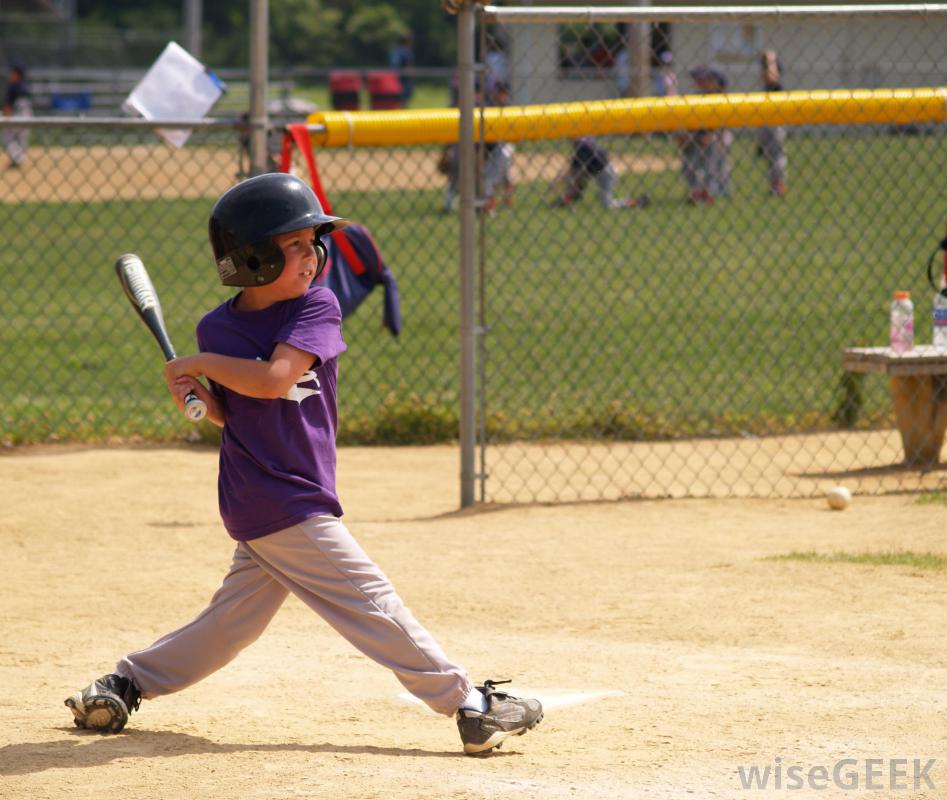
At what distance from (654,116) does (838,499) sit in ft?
7.12

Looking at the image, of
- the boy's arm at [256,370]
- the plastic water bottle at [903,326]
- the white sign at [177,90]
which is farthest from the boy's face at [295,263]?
the plastic water bottle at [903,326]

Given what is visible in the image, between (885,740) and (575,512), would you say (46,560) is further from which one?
(885,740)

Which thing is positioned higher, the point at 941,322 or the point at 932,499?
the point at 941,322

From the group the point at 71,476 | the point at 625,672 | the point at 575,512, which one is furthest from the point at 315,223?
the point at 71,476

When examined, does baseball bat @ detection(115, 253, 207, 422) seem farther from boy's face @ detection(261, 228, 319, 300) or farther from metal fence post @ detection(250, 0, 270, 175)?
metal fence post @ detection(250, 0, 270, 175)

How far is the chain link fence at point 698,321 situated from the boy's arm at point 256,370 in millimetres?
3381

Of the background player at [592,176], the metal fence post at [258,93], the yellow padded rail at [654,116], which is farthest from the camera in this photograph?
the background player at [592,176]

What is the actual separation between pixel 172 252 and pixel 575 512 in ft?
30.6

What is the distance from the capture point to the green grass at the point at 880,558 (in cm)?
577

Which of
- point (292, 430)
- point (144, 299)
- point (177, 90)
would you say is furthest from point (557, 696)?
point (177, 90)

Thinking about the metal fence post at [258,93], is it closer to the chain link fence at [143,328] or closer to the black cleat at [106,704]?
the chain link fence at [143,328]

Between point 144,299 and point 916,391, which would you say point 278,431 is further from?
point 916,391

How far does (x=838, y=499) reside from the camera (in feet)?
22.5

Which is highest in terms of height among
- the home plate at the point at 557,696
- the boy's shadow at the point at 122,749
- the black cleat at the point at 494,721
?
the black cleat at the point at 494,721
